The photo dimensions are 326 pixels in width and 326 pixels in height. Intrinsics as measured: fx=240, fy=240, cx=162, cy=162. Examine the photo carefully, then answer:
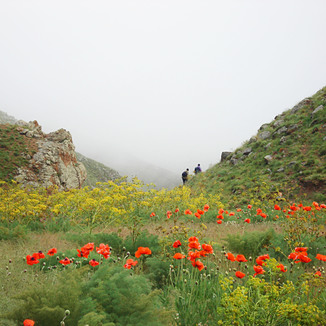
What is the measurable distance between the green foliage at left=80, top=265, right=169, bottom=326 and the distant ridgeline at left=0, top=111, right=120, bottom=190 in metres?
13.9

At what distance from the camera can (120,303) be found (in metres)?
1.78

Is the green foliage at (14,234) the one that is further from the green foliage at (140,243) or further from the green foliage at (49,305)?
the green foliage at (49,305)

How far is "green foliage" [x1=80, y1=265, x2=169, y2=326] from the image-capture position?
1693 mm

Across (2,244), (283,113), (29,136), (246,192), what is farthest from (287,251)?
(29,136)

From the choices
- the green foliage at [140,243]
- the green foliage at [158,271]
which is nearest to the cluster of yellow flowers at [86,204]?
the green foliage at [140,243]

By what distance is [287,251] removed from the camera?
4.08m

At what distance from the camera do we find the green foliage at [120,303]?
5.56 feet

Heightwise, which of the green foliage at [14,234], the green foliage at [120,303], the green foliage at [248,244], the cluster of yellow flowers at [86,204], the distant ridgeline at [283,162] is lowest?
the green foliage at [14,234]

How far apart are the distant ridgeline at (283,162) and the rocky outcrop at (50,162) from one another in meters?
10.0

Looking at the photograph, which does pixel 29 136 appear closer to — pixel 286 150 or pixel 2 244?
pixel 2 244

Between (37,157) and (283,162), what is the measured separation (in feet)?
51.8

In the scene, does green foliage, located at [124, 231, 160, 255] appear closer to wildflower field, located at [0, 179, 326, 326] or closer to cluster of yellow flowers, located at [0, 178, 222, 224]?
wildflower field, located at [0, 179, 326, 326]

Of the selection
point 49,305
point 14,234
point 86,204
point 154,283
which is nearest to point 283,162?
point 86,204

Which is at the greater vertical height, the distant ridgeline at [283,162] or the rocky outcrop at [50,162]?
the distant ridgeline at [283,162]
